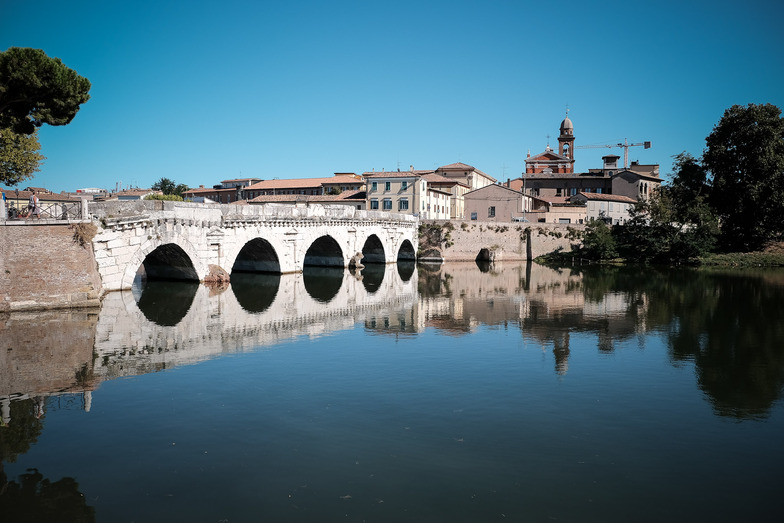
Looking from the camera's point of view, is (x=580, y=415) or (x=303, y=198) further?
(x=303, y=198)

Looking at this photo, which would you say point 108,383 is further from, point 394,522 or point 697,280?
point 697,280

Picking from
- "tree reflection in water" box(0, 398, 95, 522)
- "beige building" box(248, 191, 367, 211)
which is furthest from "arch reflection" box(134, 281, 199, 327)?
"beige building" box(248, 191, 367, 211)

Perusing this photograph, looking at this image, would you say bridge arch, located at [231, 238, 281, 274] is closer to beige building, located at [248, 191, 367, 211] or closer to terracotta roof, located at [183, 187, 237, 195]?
beige building, located at [248, 191, 367, 211]

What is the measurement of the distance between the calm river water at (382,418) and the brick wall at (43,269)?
2.95 ft

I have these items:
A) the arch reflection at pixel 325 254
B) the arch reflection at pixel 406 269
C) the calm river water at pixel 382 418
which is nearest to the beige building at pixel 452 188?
the arch reflection at pixel 406 269

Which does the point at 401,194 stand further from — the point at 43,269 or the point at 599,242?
the point at 43,269

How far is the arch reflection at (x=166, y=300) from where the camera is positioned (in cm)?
2528

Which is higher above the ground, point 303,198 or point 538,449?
point 303,198

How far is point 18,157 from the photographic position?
3866 cm

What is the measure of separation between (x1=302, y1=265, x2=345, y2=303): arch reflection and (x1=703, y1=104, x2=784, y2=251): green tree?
40.6 metres

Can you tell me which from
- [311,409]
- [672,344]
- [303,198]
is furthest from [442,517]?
[303,198]

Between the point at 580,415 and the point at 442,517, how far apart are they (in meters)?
5.95

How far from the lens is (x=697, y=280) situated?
47.1m

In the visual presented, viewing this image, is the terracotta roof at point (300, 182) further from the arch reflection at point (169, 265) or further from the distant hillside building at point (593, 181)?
the arch reflection at point (169, 265)
